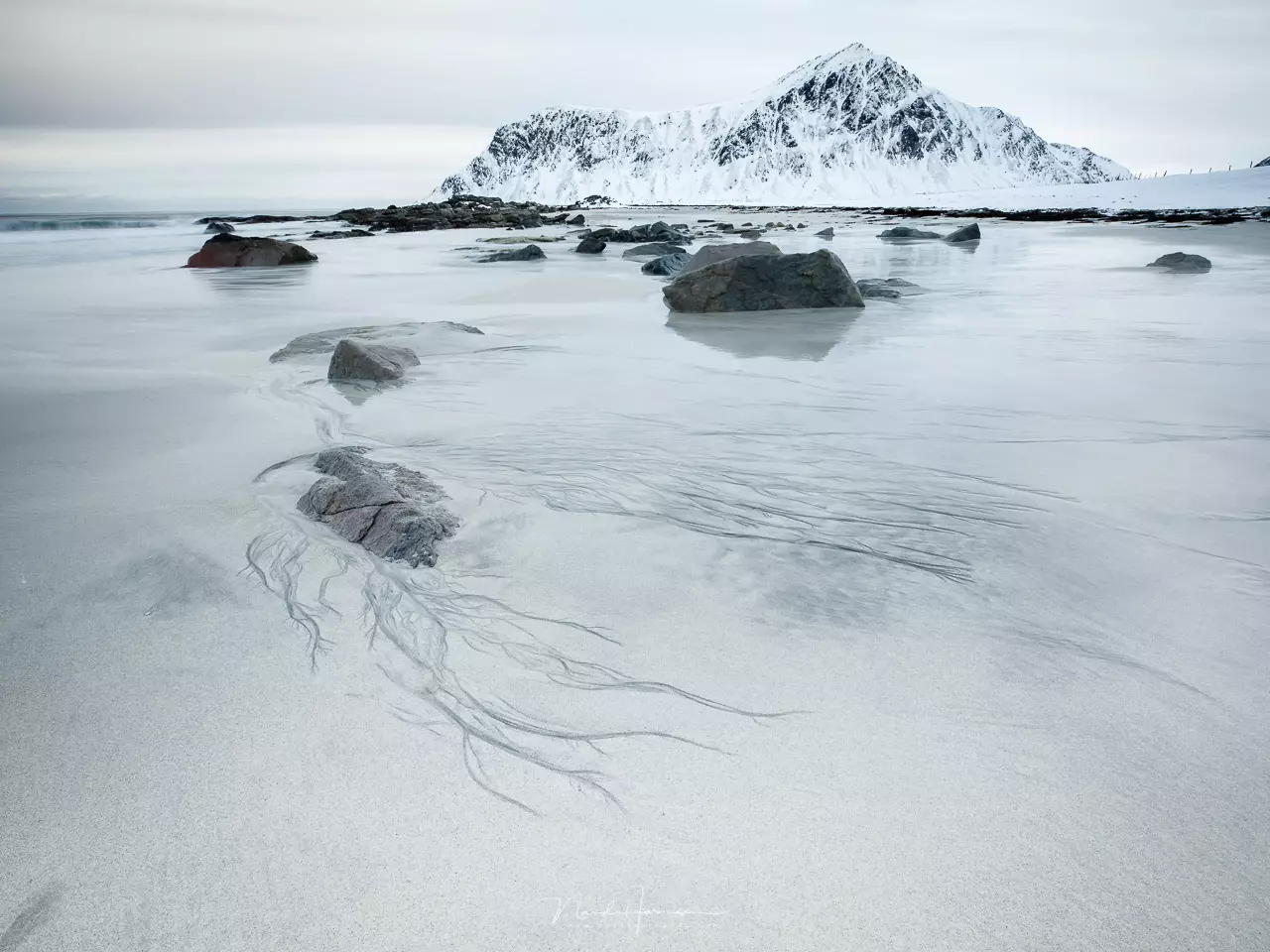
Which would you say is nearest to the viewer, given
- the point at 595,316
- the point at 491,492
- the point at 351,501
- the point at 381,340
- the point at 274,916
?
the point at 274,916

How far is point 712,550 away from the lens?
2467mm

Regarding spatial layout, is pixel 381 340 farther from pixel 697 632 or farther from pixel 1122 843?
pixel 1122 843

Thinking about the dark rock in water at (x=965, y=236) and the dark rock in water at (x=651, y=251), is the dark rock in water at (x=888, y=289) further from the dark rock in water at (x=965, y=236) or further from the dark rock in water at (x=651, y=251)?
the dark rock in water at (x=965, y=236)

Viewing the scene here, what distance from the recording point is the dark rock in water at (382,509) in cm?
243

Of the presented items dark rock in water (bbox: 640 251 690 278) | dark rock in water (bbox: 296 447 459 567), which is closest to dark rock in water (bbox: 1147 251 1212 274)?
dark rock in water (bbox: 640 251 690 278)

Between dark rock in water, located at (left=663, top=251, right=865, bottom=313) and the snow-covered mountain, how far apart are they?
144 m

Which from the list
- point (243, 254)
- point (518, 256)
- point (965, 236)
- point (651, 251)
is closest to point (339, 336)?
point (518, 256)

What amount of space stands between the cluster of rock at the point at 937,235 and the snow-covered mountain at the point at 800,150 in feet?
417

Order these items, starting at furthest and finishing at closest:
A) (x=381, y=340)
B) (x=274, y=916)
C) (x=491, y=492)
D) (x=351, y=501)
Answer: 1. (x=381, y=340)
2. (x=491, y=492)
3. (x=351, y=501)
4. (x=274, y=916)

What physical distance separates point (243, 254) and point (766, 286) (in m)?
10.7

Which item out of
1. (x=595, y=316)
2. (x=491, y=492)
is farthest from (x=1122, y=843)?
(x=595, y=316)

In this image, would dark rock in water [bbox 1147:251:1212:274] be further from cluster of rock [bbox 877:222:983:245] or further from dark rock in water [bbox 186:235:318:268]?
dark rock in water [bbox 186:235:318:268]

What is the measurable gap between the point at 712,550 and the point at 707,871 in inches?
49.9


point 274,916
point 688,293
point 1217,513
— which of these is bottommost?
point 274,916
